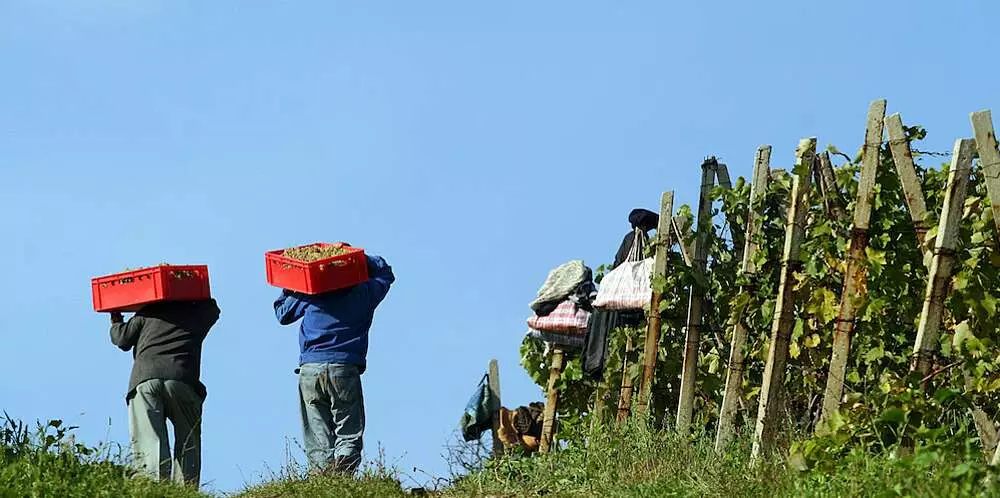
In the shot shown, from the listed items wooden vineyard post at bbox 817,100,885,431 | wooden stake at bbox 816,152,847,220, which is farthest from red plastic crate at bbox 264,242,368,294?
wooden vineyard post at bbox 817,100,885,431

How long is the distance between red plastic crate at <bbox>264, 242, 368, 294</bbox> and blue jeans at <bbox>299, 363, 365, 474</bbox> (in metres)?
0.62

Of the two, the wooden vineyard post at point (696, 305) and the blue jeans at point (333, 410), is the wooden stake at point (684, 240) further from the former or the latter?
the blue jeans at point (333, 410)

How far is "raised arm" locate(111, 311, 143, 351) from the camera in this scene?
39.5 feet

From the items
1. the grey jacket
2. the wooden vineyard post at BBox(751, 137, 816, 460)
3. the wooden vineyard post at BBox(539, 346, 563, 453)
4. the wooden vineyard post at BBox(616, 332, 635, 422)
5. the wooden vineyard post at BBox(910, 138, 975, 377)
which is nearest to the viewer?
the wooden vineyard post at BBox(910, 138, 975, 377)

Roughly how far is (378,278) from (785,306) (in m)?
3.63

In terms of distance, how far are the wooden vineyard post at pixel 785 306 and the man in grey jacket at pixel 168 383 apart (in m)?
4.32

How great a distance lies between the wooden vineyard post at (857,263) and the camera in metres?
9.45

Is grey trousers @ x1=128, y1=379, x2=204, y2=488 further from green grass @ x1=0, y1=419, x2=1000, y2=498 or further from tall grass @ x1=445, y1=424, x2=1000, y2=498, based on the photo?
tall grass @ x1=445, y1=424, x2=1000, y2=498

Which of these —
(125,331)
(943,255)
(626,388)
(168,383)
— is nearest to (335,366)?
(168,383)

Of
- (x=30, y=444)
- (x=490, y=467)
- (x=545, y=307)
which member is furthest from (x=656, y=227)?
(x=30, y=444)

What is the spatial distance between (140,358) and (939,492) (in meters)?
6.74

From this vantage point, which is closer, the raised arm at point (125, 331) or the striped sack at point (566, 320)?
the raised arm at point (125, 331)

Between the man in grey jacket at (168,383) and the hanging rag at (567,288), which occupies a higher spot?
the hanging rag at (567,288)

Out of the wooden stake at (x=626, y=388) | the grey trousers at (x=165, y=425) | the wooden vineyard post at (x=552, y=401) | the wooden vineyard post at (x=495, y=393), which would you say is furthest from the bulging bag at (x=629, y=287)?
the grey trousers at (x=165, y=425)
